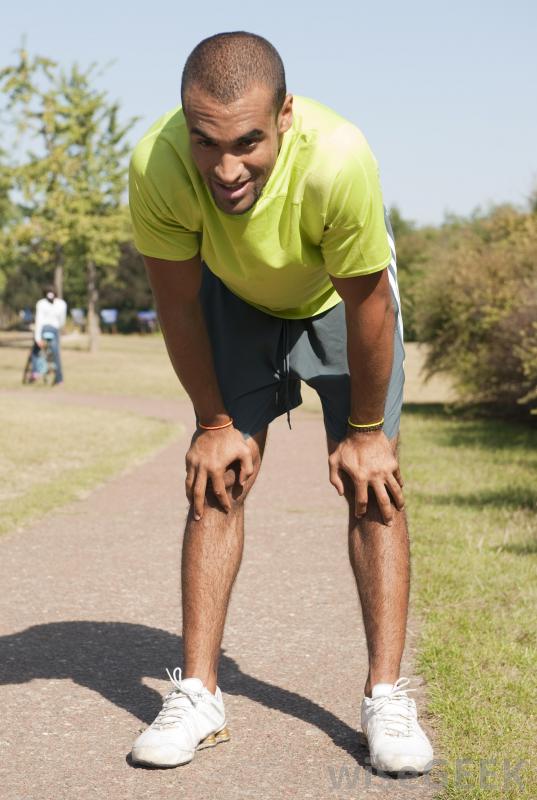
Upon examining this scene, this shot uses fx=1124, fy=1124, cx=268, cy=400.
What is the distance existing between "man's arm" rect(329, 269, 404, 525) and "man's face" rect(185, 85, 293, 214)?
0.37m

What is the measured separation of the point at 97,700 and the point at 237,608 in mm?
1334

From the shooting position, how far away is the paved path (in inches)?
120

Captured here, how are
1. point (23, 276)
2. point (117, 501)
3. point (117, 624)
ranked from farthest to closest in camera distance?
point (23, 276) → point (117, 501) → point (117, 624)

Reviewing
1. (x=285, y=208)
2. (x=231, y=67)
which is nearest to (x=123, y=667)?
(x=285, y=208)

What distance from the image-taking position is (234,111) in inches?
108

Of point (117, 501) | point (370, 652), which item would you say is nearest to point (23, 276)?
point (117, 501)

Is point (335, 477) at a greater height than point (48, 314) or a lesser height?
greater

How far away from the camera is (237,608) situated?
4.97 meters

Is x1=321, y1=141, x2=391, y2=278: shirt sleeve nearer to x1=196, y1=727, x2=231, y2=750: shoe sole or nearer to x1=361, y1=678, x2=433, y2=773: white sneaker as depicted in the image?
x1=361, y1=678, x2=433, y2=773: white sneaker

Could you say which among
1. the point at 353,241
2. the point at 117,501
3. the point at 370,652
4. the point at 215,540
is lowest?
the point at 117,501

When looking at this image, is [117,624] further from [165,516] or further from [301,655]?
[165,516]

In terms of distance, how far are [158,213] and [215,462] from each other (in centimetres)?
80

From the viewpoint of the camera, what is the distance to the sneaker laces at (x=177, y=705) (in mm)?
3229

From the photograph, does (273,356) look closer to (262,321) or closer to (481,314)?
(262,321)
